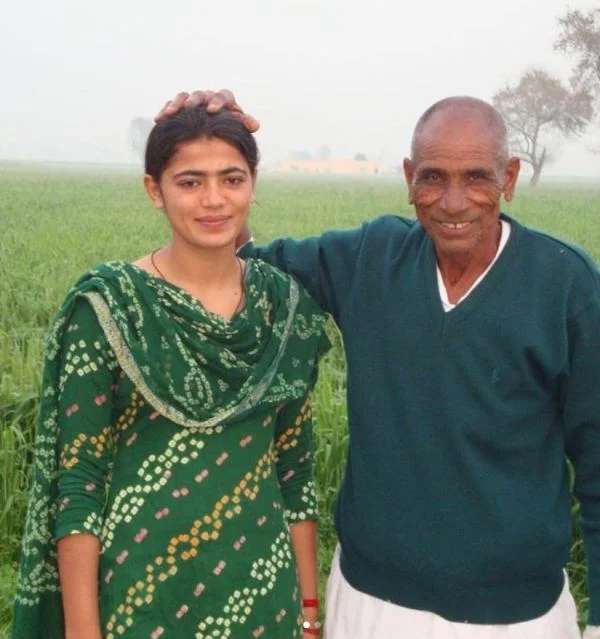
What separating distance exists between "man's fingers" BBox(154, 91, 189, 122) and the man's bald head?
0.46 meters

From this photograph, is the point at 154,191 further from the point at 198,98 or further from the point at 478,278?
the point at 478,278

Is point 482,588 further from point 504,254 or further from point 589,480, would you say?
point 504,254

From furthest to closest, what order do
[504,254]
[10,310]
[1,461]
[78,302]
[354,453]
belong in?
1. [10,310]
2. [1,461]
3. [354,453]
4. [504,254]
5. [78,302]

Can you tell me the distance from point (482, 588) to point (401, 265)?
0.67 m

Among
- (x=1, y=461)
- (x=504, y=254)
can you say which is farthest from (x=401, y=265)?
Answer: (x=1, y=461)

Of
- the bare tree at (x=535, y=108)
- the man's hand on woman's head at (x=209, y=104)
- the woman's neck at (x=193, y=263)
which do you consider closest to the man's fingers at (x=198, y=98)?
the man's hand on woman's head at (x=209, y=104)

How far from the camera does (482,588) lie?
196 cm

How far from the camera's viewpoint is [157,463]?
184 cm

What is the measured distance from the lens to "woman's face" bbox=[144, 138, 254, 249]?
73.7 inches

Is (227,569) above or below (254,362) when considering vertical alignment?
below

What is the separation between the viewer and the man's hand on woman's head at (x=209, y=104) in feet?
6.22

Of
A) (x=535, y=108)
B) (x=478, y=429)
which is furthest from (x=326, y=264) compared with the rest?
(x=535, y=108)

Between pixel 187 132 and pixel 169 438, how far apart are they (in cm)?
58

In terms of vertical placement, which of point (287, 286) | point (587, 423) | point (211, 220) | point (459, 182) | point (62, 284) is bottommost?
point (62, 284)
